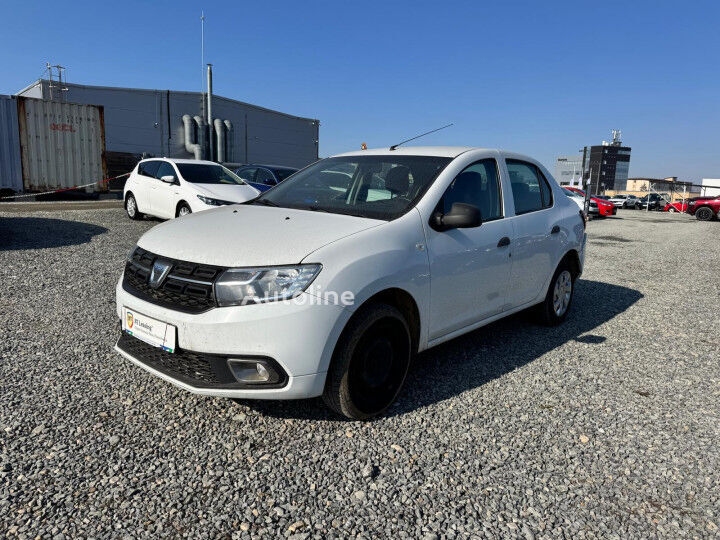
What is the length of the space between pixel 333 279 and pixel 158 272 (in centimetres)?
103

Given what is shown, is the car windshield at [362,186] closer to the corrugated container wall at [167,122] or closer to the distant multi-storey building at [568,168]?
the corrugated container wall at [167,122]

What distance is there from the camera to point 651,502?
2.33m

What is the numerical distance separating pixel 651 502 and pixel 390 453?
1.25 metres

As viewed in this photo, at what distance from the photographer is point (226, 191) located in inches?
402

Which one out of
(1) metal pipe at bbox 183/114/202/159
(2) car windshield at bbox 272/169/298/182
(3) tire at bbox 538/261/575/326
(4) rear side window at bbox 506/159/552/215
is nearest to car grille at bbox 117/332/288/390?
(4) rear side window at bbox 506/159/552/215

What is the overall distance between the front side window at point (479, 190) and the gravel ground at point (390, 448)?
122 centimetres

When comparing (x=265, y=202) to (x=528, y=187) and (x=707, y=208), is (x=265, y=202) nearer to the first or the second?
(x=528, y=187)

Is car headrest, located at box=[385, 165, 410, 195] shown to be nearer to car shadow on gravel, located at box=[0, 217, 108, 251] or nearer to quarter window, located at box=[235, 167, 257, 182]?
car shadow on gravel, located at box=[0, 217, 108, 251]

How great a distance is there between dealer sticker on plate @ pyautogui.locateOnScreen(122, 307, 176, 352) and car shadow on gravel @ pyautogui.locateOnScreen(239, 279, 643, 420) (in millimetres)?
724

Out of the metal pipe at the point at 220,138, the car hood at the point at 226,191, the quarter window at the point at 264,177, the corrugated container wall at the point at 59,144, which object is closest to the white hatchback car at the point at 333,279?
A: the car hood at the point at 226,191

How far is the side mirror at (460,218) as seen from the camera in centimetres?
313

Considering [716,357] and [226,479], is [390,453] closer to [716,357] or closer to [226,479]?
[226,479]

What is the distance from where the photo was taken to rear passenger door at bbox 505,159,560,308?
405 centimetres

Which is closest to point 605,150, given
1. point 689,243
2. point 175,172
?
point 689,243
